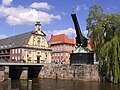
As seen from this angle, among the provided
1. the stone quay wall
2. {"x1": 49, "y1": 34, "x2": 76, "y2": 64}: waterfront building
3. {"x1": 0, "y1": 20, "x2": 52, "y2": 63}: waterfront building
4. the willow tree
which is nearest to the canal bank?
the stone quay wall

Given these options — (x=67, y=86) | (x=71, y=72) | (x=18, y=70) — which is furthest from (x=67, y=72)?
(x=67, y=86)

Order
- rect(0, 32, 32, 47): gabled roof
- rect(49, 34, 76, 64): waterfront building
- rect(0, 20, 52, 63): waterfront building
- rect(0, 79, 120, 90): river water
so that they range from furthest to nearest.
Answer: rect(49, 34, 76, 64): waterfront building
rect(0, 32, 32, 47): gabled roof
rect(0, 20, 52, 63): waterfront building
rect(0, 79, 120, 90): river water

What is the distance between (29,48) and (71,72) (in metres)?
21.2

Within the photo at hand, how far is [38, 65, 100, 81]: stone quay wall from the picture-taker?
46.2 m

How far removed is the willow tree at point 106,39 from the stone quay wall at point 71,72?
2221 millimetres

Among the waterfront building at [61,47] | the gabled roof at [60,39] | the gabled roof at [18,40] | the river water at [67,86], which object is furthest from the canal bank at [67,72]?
the gabled roof at [60,39]

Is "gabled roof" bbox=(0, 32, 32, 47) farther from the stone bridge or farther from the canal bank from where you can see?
the canal bank

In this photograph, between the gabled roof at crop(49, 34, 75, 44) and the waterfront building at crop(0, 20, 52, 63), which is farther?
the gabled roof at crop(49, 34, 75, 44)

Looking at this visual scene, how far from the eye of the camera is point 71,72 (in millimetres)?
50000

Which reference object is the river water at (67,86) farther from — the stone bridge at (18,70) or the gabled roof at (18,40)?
the gabled roof at (18,40)

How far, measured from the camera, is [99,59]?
141ft

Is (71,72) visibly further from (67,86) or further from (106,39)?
(67,86)

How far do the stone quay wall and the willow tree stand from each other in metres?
2.22

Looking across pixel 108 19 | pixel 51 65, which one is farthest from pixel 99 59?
pixel 51 65
